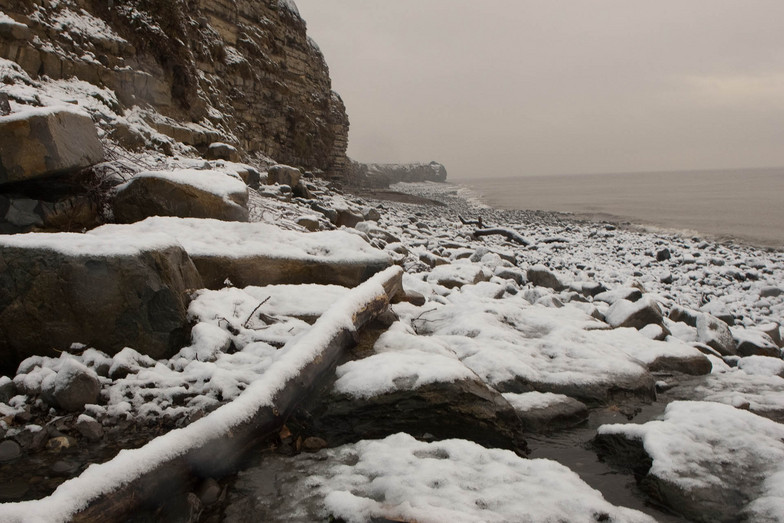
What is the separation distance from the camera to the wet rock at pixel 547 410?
3377mm

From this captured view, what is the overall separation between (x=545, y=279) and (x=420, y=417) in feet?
19.5

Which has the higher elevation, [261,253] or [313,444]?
[261,253]

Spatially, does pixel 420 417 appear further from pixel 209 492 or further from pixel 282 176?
pixel 282 176

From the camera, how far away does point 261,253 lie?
192 inches

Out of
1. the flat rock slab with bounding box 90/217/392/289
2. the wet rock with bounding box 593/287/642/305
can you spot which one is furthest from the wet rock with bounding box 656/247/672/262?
the flat rock slab with bounding box 90/217/392/289

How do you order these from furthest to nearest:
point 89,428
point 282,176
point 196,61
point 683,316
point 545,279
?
point 196,61
point 282,176
point 545,279
point 683,316
point 89,428

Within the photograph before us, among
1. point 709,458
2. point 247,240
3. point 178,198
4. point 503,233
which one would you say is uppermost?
point 178,198

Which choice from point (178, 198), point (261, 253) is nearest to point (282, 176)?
point (178, 198)

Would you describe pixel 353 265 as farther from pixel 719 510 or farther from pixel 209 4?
pixel 209 4

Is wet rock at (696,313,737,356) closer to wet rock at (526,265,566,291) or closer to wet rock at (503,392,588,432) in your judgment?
wet rock at (526,265,566,291)

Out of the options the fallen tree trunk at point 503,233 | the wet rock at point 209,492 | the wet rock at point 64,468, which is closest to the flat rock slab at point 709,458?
the wet rock at point 209,492

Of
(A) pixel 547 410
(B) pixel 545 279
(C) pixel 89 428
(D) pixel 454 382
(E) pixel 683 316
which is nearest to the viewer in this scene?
(C) pixel 89 428

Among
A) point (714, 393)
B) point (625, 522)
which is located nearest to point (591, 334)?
point (714, 393)

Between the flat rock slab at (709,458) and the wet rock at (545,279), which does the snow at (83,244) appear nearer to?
the flat rock slab at (709,458)
